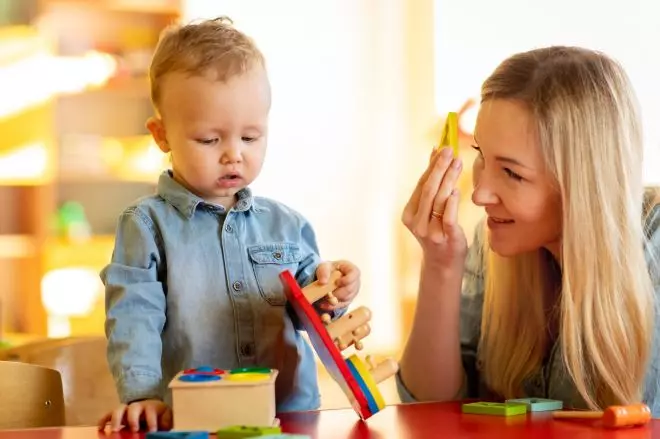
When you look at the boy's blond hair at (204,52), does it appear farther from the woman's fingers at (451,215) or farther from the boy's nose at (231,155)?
the woman's fingers at (451,215)

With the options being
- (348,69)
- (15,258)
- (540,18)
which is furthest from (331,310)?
(348,69)

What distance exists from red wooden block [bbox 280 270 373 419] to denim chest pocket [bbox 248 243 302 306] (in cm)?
15

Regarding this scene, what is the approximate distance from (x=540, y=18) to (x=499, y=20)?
24 centimetres

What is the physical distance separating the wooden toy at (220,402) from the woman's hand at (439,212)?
398 mm

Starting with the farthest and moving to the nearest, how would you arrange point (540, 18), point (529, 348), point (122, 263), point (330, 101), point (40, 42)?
point (330, 101) → point (40, 42) → point (540, 18) → point (529, 348) → point (122, 263)

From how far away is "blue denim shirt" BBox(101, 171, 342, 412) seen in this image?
1294mm

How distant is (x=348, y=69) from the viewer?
17.3 feet

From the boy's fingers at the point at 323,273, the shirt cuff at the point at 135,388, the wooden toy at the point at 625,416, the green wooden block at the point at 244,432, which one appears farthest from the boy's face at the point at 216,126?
the wooden toy at the point at 625,416

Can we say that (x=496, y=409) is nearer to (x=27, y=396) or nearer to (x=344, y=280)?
(x=344, y=280)

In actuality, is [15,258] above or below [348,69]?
below

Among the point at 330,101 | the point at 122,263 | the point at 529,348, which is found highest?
the point at 330,101

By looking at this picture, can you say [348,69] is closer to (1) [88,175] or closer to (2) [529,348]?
(1) [88,175]

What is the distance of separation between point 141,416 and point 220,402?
0.14 meters

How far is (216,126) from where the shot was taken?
130 cm
